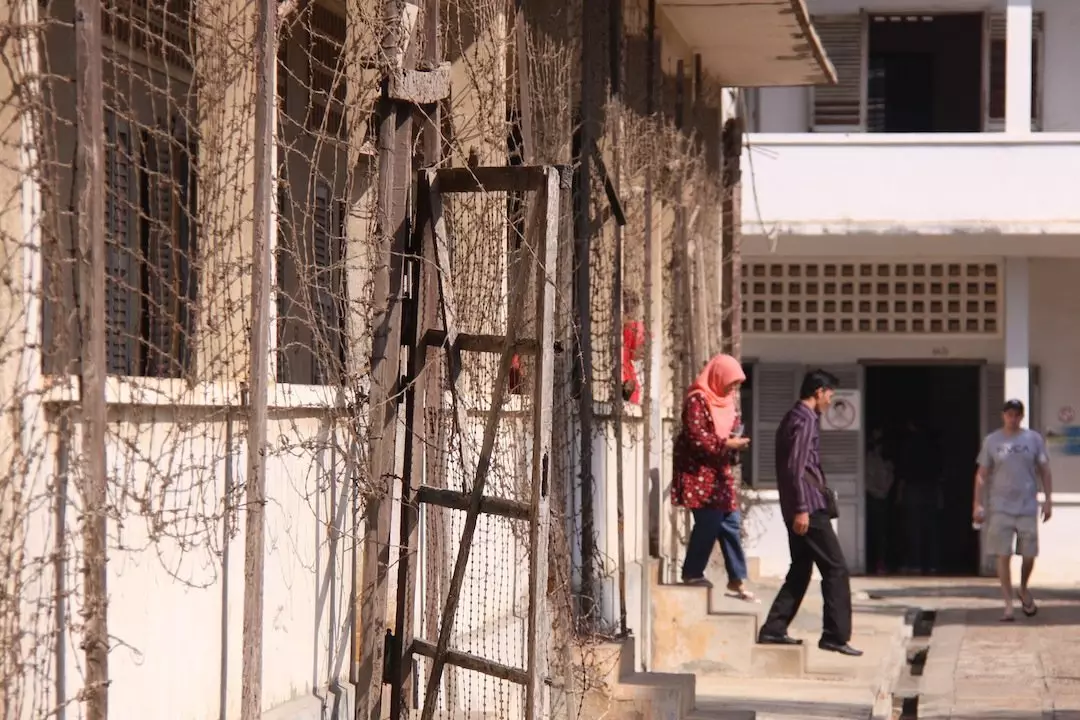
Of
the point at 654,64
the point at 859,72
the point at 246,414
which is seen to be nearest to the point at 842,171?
the point at 859,72

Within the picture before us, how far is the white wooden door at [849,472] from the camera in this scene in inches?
764

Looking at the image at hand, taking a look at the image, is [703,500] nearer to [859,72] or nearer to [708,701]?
[708,701]

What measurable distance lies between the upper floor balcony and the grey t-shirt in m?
3.93

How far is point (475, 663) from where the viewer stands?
6.15 metres

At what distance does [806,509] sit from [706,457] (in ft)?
2.55

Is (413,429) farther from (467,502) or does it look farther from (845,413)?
(845,413)

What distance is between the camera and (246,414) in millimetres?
5285

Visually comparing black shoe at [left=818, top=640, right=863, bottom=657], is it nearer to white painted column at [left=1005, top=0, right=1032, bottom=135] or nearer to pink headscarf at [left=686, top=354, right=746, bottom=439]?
pink headscarf at [left=686, top=354, right=746, bottom=439]

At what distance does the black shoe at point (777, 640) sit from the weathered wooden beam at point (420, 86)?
571 cm

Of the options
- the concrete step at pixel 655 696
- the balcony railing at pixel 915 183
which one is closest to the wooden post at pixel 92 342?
the concrete step at pixel 655 696

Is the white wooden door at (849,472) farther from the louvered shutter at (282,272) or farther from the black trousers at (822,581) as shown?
the louvered shutter at (282,272)

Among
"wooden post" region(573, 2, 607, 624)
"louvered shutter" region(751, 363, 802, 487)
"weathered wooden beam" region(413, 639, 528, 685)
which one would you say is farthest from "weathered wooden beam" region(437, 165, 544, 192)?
"louvered shutter" region(751, 363, 802, 487)

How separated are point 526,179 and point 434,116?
2.28ft

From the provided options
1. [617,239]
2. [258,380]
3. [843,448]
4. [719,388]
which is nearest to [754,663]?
[719,388]
